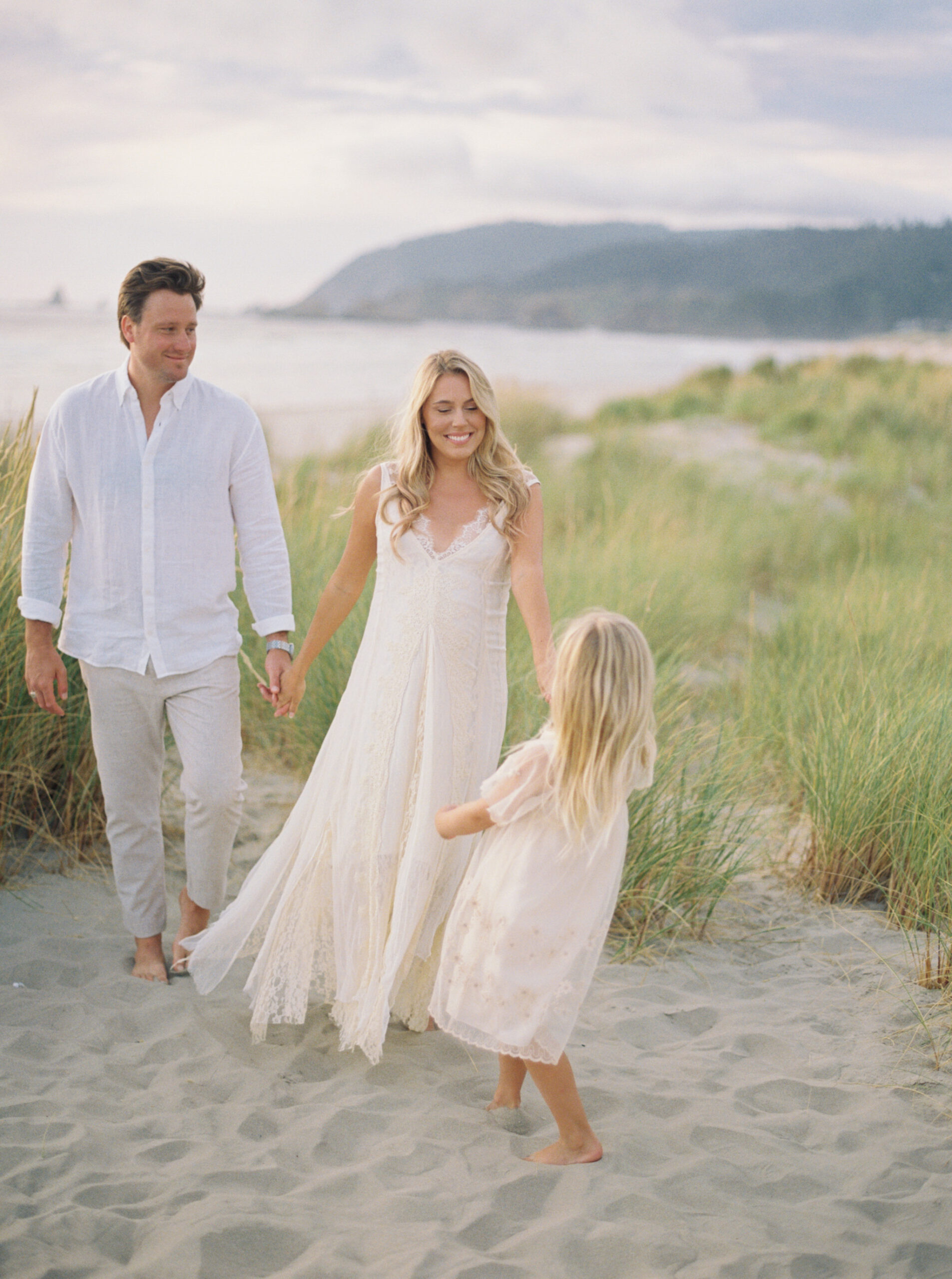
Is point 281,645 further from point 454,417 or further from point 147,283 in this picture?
Answer: point 147,283

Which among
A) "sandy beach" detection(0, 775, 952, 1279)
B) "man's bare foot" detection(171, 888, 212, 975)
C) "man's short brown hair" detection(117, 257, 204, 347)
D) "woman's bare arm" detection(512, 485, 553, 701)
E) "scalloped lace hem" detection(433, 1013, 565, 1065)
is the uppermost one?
"man's short brown hair" detection(117, 257, 204, 347)

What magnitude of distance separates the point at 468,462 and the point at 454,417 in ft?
0.49

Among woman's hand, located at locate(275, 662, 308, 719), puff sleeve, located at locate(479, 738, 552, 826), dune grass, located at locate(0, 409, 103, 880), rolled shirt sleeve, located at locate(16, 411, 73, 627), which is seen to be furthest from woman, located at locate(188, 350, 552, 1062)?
dune grass, located at locate(0, 409, 103, 880)

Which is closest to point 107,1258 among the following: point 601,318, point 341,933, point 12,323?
point 341,933

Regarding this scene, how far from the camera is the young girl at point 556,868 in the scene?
235cm

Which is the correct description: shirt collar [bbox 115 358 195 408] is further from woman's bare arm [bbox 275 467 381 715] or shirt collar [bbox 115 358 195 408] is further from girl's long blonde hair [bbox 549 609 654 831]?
girl's long blonde hair [bbox 549 609 654 831]

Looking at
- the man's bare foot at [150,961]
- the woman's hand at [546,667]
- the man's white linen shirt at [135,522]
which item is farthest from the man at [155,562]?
the woman's hand at [546,667]

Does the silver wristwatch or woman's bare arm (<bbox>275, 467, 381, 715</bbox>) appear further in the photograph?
the silver wristwatch

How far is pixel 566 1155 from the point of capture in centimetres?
257

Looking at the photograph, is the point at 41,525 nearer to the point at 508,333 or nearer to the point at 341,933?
the point at 341,933

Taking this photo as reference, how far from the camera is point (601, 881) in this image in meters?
2.51

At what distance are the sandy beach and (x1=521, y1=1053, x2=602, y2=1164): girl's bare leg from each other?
0.13ft

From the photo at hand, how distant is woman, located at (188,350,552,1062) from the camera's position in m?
2.91

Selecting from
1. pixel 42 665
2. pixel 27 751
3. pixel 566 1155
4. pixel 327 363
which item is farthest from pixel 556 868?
pixel 327 363
